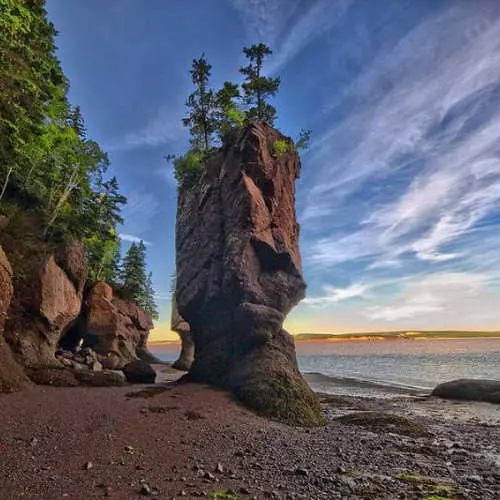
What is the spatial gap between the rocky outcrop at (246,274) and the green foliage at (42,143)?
10.0 metres

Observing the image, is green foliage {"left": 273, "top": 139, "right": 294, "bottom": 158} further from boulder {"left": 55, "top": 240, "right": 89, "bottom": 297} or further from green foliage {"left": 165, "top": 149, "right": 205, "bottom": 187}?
boulder {"left": 55, "top": 240, "right": 89, "bottom": 297}

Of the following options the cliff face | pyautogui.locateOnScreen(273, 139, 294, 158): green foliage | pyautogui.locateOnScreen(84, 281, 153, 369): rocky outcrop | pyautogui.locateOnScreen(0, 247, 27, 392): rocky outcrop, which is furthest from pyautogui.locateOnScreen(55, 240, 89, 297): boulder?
pyautogui.locateOnScreen(273, 139, 294, 158): green foliage

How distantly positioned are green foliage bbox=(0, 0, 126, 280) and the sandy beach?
1205 cm

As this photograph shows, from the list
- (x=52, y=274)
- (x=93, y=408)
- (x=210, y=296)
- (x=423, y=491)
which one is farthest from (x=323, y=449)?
(x=52, y=274)

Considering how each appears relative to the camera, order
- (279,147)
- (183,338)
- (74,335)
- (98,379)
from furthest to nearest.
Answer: (183,338)
(74,335)
(279,147)
(98,379)

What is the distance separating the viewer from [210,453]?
8.72m

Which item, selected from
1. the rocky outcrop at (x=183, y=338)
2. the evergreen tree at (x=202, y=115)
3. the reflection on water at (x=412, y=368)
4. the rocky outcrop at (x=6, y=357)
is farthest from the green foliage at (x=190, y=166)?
the reflection on water at (x=412, y=368)

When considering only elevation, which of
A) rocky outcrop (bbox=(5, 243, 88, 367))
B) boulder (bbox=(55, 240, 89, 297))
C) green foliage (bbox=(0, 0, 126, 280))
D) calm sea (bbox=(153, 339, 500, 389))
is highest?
green foliage (bbox=(0, 0, 126, 280))

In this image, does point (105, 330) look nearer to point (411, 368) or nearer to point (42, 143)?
point (42, 143)

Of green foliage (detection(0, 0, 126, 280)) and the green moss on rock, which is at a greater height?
green foliage (detection(0, 0, 126, 280))

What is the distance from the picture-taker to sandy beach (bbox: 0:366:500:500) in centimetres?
667

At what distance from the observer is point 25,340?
18016 millimetres

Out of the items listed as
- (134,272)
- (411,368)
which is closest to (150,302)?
(134,272)

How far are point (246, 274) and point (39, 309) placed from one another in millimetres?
10816
